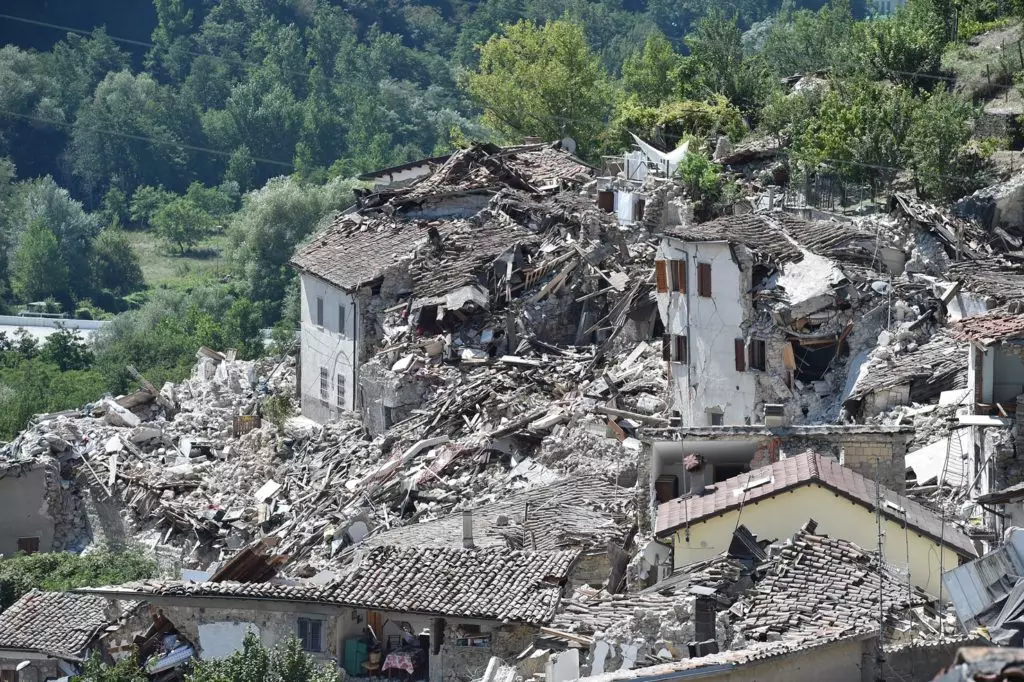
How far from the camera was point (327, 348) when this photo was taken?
46.8 meters

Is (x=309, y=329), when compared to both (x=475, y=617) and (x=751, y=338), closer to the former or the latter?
(x=751, y=338)

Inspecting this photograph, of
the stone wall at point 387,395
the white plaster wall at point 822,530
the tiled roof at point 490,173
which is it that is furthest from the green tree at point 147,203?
the white plaster wall at point 822,530

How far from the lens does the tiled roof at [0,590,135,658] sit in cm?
3191

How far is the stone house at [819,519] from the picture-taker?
2561 cm

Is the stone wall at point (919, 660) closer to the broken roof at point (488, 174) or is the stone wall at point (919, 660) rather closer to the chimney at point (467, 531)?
the chimney at point (467, 531)

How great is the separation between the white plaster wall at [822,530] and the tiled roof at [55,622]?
899 centimetres

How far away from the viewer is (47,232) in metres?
113

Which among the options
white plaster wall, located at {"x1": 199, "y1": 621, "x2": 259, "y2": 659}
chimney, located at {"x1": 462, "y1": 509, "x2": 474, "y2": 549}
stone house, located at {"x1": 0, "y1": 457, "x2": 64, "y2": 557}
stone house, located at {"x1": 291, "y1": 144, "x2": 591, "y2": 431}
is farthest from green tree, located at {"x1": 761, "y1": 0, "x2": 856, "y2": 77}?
white plaster wall, located at {"x1": 199, "y1": 621, "x2": 259, "y2": 659}

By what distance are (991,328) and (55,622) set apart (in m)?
15.0

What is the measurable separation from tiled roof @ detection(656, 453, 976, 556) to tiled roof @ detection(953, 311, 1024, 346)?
12.8 feet

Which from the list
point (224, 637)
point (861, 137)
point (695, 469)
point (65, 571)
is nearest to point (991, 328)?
point (695, 469)

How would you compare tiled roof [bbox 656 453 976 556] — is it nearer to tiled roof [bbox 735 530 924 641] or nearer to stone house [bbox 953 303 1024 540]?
tiled roof [bbox 735 530 924 641]

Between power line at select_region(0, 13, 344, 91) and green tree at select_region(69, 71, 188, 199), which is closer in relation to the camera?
green tree at select_region(69, 71, 188, 199)

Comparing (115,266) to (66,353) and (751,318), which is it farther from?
(751,318)
